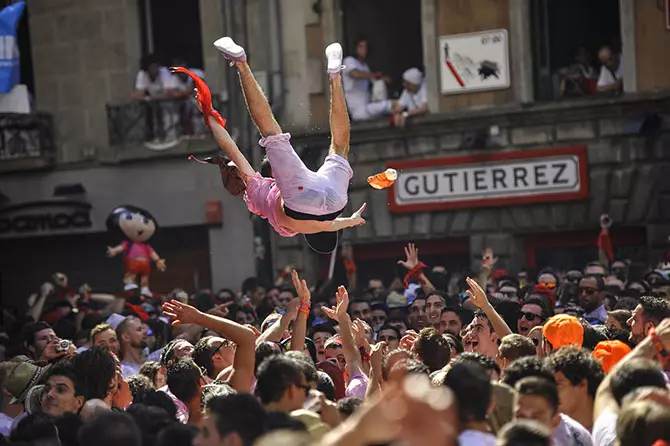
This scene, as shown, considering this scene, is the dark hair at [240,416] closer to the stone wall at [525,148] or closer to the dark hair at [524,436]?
the dark hair at [524,436]

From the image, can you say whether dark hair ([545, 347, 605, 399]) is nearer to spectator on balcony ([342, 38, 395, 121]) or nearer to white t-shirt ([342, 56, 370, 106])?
spectator on balcony ([342, 38, 395, 121])

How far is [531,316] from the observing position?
9.79 metres

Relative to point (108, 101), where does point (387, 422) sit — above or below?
below

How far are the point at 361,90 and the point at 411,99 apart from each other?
2.39ft

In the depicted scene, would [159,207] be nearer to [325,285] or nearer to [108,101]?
[108,101]

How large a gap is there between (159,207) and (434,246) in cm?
445

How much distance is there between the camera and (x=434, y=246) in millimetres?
18594

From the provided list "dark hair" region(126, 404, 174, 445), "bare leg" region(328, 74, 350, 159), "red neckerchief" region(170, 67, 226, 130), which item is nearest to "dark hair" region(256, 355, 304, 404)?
"dark hair" region(126, 404, 174, 445)

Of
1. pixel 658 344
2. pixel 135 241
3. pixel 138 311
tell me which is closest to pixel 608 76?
pixel 135 241

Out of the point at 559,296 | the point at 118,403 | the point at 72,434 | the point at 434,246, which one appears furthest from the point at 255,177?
the point at 434,246

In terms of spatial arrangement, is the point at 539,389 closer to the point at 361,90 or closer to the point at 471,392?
the point at 471,392

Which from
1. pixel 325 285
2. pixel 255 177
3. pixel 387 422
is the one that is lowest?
pixel 325 285

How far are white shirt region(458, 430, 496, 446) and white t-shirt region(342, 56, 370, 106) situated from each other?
13.5 m

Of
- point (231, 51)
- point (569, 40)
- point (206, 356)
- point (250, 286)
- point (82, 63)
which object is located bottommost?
point (250, 286)
